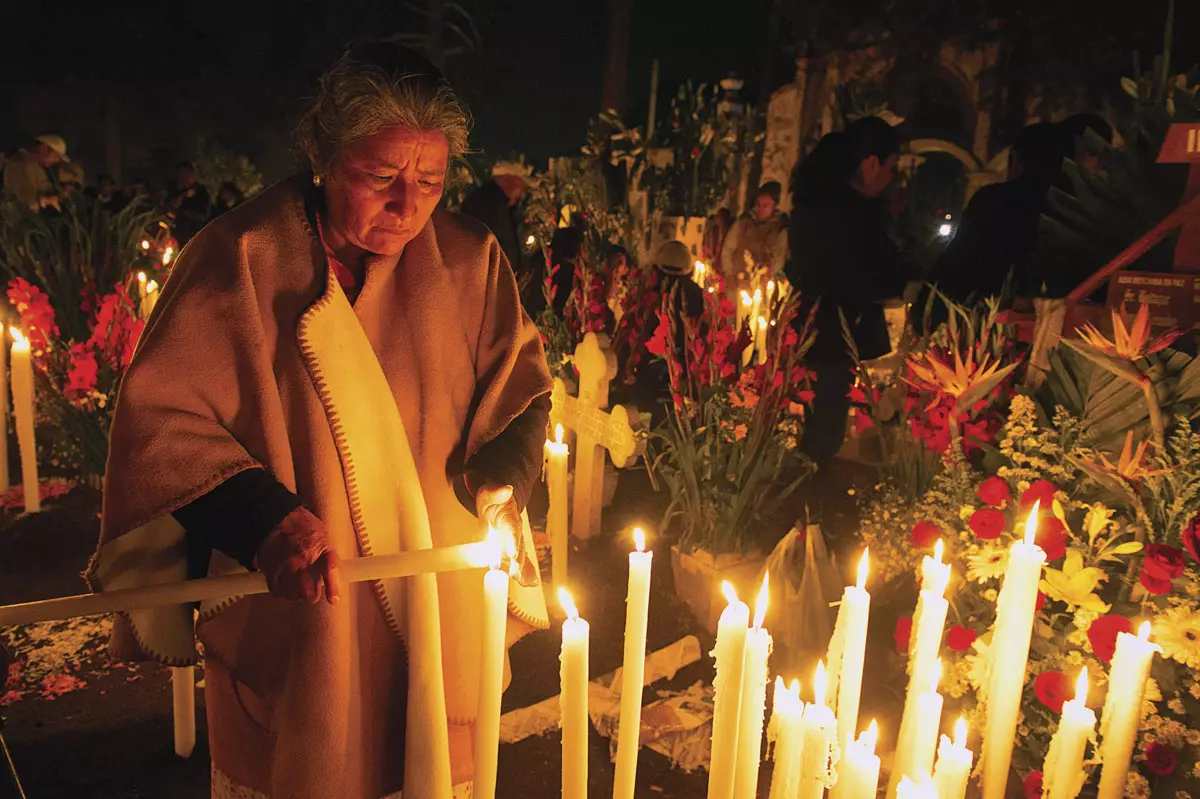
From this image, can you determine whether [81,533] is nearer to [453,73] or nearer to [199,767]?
[199,767]

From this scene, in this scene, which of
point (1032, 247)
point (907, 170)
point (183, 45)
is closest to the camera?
point (1032, 247)

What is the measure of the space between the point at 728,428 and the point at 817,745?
7.74ft

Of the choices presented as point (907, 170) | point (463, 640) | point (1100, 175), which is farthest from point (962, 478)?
point (907, 170)

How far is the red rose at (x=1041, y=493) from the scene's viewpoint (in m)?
2.11

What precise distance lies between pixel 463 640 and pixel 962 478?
1622 millimetres

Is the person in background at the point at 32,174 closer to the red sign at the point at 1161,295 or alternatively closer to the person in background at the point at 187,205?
the person in background at the point at 187,205

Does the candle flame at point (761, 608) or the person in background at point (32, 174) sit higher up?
the person in background at point (32, 174)

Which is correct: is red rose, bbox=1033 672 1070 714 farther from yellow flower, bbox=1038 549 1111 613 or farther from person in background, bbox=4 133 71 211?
person in background, bbox=4 133 71 211

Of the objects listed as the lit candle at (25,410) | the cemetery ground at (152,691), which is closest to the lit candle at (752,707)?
the cemetery ground at (152,691)

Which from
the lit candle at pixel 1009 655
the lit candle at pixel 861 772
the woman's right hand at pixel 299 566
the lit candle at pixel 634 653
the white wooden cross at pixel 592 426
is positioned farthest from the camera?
the white wooden cross at pixel 592 426

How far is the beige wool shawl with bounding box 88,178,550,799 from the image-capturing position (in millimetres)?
1403

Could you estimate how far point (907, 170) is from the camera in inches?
424

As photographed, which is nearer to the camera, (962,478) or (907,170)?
(962,478)

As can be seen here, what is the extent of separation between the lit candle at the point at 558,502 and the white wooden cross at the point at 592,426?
32 cm
